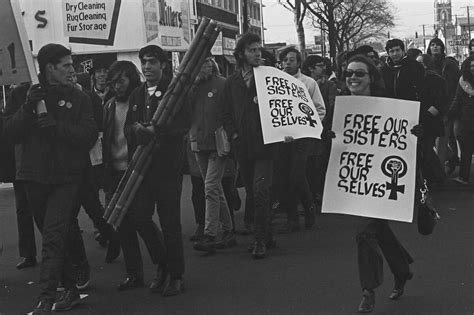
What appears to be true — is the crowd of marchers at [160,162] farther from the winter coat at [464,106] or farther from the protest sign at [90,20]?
the protest sign at [90,20]

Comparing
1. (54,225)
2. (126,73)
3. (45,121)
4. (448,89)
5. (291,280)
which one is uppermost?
(126,73)

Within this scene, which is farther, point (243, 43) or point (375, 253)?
point (243, 43)

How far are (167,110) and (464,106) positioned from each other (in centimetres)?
683

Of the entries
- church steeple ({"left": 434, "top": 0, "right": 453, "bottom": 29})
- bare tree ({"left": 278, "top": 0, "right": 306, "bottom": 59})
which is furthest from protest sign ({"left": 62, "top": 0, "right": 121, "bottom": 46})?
church steeple ({"left": 434, "top": 0, "right": 453, "bottom": 29})

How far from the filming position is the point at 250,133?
25.7 feet

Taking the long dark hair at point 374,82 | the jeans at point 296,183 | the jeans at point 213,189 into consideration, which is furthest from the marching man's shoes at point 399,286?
the jeans at point 296,183

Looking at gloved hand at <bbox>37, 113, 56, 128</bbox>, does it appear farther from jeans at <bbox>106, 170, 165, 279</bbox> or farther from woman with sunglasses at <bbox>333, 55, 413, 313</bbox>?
woman with sunglasses at <bbox>333, 55, 413, 313</bbox>

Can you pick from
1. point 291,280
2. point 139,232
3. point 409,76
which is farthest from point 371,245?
point 409,76

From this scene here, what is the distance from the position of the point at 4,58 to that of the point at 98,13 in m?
22.0

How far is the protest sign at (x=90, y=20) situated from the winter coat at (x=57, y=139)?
22000mm

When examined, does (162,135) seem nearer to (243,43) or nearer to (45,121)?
(45,121)

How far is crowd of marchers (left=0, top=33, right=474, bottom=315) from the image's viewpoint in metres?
6.04

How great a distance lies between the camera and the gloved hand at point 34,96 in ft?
19.2

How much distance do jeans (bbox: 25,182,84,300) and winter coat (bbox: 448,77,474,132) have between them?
7256 millimetres
